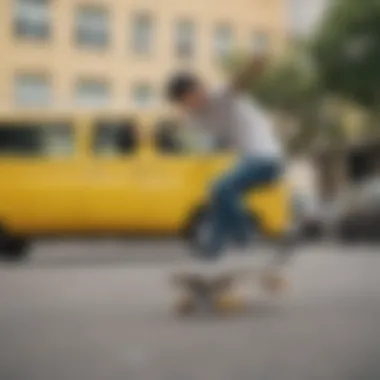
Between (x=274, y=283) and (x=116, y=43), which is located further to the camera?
(x=274, y=283)

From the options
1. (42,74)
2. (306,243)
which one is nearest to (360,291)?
(306,243)

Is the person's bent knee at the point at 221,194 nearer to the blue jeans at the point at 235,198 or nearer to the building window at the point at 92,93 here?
the blue jeans at the point at 235,198

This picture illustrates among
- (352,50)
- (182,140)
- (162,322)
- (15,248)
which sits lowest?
(162,322)

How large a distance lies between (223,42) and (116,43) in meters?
0.16

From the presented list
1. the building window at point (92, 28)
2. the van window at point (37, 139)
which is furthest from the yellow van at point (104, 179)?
the building window at point (92, 28)

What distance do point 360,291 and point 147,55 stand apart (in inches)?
19.4

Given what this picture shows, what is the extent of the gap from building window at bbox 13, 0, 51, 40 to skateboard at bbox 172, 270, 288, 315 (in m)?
0.40

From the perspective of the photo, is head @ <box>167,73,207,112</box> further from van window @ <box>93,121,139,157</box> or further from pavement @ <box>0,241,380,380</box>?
pavement @ <box>0,241,380,380</box>

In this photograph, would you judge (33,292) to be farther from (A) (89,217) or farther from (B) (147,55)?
(B) (147,55)

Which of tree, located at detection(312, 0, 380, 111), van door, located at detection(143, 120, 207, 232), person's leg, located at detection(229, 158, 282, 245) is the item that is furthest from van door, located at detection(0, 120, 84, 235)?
tree, located at detection(312, 0, 380, 111)

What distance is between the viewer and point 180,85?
123 cm

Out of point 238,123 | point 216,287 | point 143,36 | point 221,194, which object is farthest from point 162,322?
point 143,36

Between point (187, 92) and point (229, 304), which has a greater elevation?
point (187, 92)

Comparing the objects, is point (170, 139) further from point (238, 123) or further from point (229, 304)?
point (229, 304)
